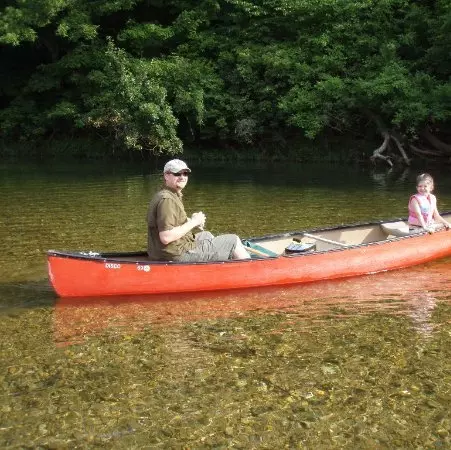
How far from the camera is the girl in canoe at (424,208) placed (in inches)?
398

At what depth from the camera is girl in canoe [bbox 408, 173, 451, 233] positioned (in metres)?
10.1

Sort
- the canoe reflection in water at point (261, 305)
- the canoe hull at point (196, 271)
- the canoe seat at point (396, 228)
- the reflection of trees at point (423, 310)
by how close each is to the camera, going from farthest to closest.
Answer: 1. the canoe seat at point (396, 228)
2. the canoe hull at point (196, 271)
3. the canoe reflection in water at point (261, 305)
4. the reflection of trees at point (423, 310)

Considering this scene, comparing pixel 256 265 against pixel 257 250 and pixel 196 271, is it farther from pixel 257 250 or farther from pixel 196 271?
pixel 196 271

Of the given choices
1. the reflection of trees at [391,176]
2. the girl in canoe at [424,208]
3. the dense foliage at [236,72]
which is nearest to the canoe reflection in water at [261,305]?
the girl in canoe at [424,208]

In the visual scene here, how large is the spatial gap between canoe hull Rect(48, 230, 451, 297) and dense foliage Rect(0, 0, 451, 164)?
1407 centimetres

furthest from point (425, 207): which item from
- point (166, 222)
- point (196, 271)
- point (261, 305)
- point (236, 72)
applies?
point (236, 72)

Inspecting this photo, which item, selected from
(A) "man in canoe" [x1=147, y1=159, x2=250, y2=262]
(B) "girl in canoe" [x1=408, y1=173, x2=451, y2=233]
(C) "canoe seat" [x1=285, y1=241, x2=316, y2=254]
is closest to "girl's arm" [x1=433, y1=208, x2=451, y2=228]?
(B) "girl in canoe" [x1=408, y1=173, x2=451, y2=233]

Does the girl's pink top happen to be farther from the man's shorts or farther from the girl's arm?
the man's shorts

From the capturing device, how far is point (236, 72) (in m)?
28.5

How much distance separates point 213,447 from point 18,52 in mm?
33743

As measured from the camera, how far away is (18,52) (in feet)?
116

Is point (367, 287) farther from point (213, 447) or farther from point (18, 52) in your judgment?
point (18, 52)

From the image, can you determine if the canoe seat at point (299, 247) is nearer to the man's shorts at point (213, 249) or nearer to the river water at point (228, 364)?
the river water at point (228, 364)

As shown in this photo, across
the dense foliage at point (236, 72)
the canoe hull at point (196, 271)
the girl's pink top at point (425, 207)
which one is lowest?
the canoe hull at point (196, 271)
